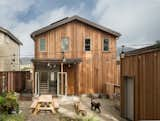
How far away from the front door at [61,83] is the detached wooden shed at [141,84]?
35.5 ft

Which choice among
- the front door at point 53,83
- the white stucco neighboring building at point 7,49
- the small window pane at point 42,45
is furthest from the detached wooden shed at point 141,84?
the white stucco neighboring building at point 7,49

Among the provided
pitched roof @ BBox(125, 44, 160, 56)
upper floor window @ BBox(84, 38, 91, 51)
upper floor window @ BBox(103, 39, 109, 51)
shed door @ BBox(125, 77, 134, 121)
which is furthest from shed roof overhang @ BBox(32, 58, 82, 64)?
pitched roof @ BBox(125, 44, 160, 56)

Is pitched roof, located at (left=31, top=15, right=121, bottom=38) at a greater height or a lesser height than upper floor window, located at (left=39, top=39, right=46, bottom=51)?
greater

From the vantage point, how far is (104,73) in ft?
103

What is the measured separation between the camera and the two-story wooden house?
3083 centimetres

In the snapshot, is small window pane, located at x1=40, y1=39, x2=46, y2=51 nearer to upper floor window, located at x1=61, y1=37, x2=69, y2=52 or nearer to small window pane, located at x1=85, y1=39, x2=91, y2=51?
upper floor window, located at x1=61, y1=37, x2=69, y2=52

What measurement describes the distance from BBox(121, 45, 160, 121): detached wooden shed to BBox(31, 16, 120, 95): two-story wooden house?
1178 centimetres

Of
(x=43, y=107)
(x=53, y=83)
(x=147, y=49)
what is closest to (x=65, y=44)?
(x=53, y=83)

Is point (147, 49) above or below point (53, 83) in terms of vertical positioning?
above

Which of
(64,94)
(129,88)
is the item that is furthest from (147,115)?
(64,94)

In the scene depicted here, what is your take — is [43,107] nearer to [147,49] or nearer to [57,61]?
[147,49]

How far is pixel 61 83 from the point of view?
98.4 ft

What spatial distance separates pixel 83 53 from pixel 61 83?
11.7ft

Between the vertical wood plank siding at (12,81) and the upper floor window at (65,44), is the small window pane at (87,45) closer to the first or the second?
the upper floor window at (65,44)
